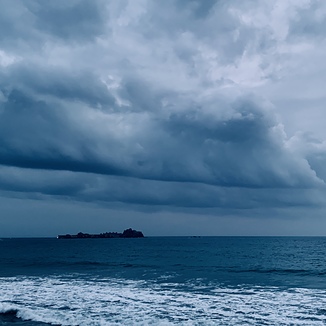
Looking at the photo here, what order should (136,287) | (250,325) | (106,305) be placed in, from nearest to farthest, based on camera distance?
(250,325)
(106,305)
(136,287)

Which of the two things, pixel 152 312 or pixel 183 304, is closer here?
pixel 152 312

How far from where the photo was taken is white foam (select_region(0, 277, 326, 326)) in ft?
Result: 74.4

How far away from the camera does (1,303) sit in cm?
2672

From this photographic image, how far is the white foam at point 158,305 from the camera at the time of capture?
22.7 meters

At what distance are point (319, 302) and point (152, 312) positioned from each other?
12896mm

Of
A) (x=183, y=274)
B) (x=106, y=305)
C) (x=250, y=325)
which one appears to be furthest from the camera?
(x=183, y=274)

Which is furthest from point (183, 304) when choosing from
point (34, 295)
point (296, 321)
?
point (34, 295)

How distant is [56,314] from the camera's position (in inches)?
944

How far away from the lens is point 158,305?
2653 centimetres

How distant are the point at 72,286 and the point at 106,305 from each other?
10.4m

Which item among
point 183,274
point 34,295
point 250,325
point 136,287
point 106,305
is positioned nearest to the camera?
point 250,325

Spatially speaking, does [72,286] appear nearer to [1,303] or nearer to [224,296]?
[1,303]

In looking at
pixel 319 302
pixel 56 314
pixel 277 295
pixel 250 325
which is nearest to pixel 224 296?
pixel 277 295

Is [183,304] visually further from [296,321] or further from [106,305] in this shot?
[296,321]
